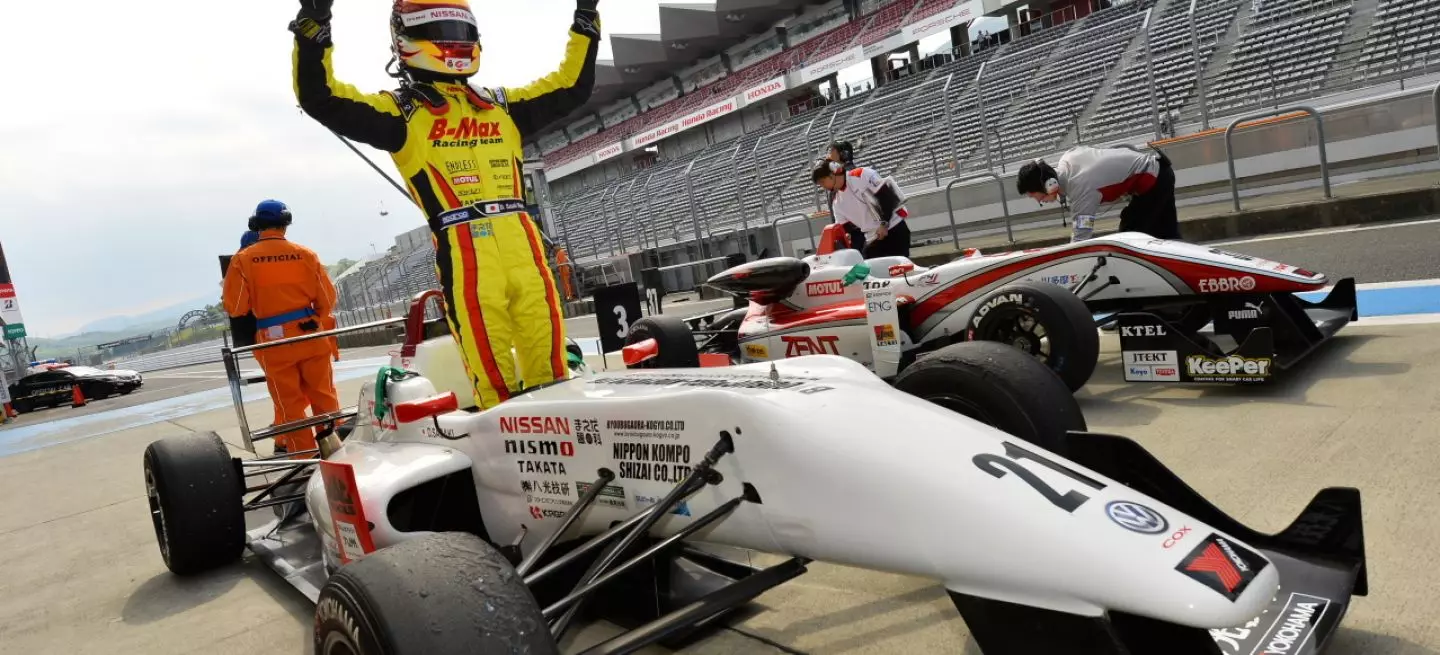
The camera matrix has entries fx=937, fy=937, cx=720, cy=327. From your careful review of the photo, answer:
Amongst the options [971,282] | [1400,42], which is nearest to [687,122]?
[1400,42]

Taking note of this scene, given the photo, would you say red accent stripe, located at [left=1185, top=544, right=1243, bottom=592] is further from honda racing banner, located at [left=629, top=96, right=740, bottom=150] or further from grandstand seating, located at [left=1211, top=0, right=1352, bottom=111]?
honda racing banner, located at [left=629, top=96, right=740, bottom=150]

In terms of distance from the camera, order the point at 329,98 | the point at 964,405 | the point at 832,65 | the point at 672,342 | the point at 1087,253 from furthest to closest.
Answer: the point at 832,65, the point at 672,342, the point at 1087,253, the point at 329,98, the point at 964,405

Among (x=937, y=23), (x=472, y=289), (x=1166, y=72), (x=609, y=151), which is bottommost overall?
(x=472, y=289)

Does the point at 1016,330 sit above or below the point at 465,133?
below

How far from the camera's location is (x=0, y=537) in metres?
6.11

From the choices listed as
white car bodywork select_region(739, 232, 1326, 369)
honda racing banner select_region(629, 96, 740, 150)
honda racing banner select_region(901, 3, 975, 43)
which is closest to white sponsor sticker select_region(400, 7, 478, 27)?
white car bodywork select_region(739, 232, 1326, 369)

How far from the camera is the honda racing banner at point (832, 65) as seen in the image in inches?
1244

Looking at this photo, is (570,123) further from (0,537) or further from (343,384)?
(0,537)

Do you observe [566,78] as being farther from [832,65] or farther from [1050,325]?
[832,65]

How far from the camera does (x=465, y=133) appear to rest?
381cm

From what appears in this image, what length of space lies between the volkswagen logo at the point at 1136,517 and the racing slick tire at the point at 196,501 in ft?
12.5

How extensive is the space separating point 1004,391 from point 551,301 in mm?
1922

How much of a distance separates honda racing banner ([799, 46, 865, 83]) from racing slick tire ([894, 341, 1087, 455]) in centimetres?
3010

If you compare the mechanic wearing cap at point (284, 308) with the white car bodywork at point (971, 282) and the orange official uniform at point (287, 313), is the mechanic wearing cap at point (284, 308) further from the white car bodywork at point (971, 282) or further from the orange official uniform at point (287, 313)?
the white car bodywork at point (971, 282)
